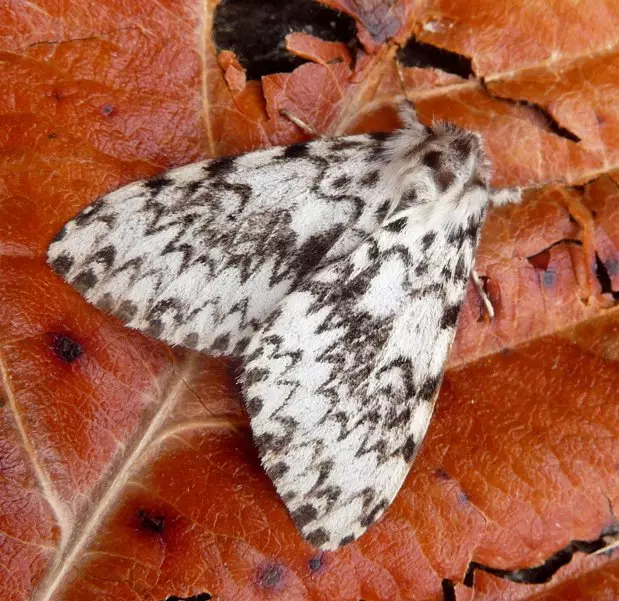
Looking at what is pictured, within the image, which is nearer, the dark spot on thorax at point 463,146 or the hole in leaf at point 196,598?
the hole in leaf at point 196,598

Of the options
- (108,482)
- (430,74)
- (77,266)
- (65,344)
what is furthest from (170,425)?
(430,74)

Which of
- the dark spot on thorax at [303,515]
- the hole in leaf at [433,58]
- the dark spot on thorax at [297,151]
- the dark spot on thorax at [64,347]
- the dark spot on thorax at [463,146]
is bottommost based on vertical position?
the dark spot on thorax at [303,515]

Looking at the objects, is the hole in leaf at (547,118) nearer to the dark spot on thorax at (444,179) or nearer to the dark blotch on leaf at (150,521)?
the dark spot on thorax at (444,179)

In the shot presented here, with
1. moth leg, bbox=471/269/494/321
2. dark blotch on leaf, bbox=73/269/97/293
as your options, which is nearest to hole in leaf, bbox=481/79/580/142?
moth leg, bbox=471/269/494/321

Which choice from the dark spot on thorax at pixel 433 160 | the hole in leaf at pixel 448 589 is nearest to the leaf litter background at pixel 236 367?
the hole in leaf at pixel 448 589

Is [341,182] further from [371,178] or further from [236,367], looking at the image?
[236,367]

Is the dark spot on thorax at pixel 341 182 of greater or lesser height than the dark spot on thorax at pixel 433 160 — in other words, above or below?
below

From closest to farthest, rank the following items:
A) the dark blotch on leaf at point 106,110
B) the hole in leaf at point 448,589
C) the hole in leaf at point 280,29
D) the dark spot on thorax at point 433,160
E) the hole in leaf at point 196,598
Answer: the hole in leaf at point 196,598 → the hole in leaf at point 448,589 → the dark blotch on leaf at point 106,110 → the hole in leaf at point 280,29 → the dark spot on thorax at point 433,160
